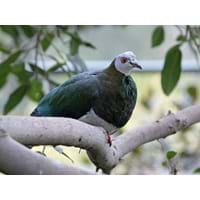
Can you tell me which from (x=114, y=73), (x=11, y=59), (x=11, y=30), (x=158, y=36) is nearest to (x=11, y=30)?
(x=11, y=30)

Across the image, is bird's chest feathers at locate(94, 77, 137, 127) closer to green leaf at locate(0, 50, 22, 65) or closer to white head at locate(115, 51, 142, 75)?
white head at locate(115, 51, 142, 75)

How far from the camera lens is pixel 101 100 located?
715mm

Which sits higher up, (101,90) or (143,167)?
(101,90)

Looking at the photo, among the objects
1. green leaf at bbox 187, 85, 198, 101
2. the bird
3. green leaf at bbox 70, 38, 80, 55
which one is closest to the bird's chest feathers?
the bird

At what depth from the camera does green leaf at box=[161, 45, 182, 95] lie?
3.16 ft

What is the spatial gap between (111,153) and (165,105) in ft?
2.53

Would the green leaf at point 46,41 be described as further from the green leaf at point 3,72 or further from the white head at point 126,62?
the white head at point 126,62

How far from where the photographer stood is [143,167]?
1.25 metres

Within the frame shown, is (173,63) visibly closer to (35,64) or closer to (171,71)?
(171,71)

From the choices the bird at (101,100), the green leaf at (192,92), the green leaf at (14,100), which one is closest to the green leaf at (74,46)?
the green leaf at (14,100)

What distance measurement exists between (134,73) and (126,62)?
0.53 metres
